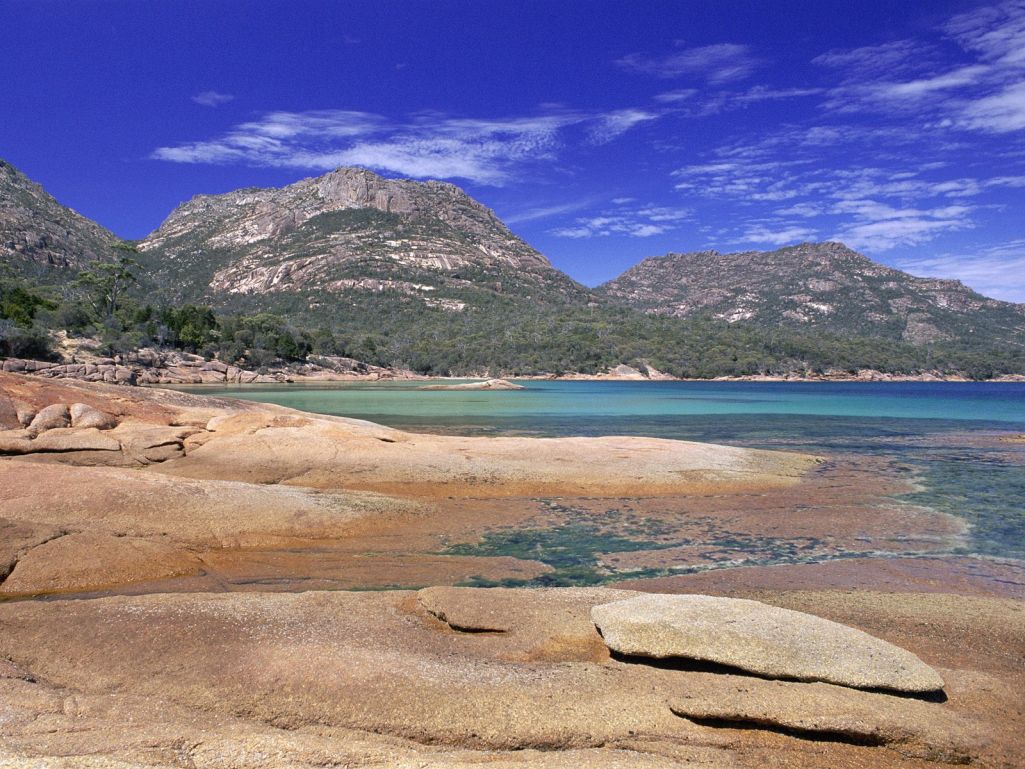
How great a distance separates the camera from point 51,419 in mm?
15141

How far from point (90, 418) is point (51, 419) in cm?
78

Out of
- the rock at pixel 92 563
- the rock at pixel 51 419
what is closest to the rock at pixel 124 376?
the rock at pixel 51 419

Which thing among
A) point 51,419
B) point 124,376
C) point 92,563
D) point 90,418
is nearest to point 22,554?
point 92,563

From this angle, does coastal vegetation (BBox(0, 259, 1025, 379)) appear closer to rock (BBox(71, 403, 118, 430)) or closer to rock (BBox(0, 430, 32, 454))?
rock (BBox(71, 403, 118, 430))

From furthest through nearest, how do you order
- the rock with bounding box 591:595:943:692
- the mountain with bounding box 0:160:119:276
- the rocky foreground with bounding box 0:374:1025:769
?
the mountain with bounding box 0:160:119:276, the rock with bounding box 591:595:943:692, the rocky foreground with bounding box 0:374:1025:769

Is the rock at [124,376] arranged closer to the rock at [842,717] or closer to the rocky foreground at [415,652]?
the rocky foreground at [415,652]

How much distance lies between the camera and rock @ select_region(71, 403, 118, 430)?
1545cm

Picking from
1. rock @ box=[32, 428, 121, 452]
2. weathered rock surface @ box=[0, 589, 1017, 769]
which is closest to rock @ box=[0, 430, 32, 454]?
rock @ box=[32, 428, 121, 452]

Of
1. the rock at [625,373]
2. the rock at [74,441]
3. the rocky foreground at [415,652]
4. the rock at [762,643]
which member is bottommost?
the rocky foreground at [415,652]

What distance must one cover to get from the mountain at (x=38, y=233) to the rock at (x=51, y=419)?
129565 millimetres

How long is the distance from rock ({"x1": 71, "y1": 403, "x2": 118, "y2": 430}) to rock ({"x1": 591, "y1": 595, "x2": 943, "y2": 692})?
14.2m

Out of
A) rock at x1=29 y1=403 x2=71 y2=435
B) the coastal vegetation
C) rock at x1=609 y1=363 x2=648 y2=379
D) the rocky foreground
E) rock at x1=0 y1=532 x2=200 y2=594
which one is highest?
the coastal vegetation

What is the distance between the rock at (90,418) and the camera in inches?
Result: 608

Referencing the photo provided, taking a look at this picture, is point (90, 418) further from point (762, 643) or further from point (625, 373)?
point (625, 373)
